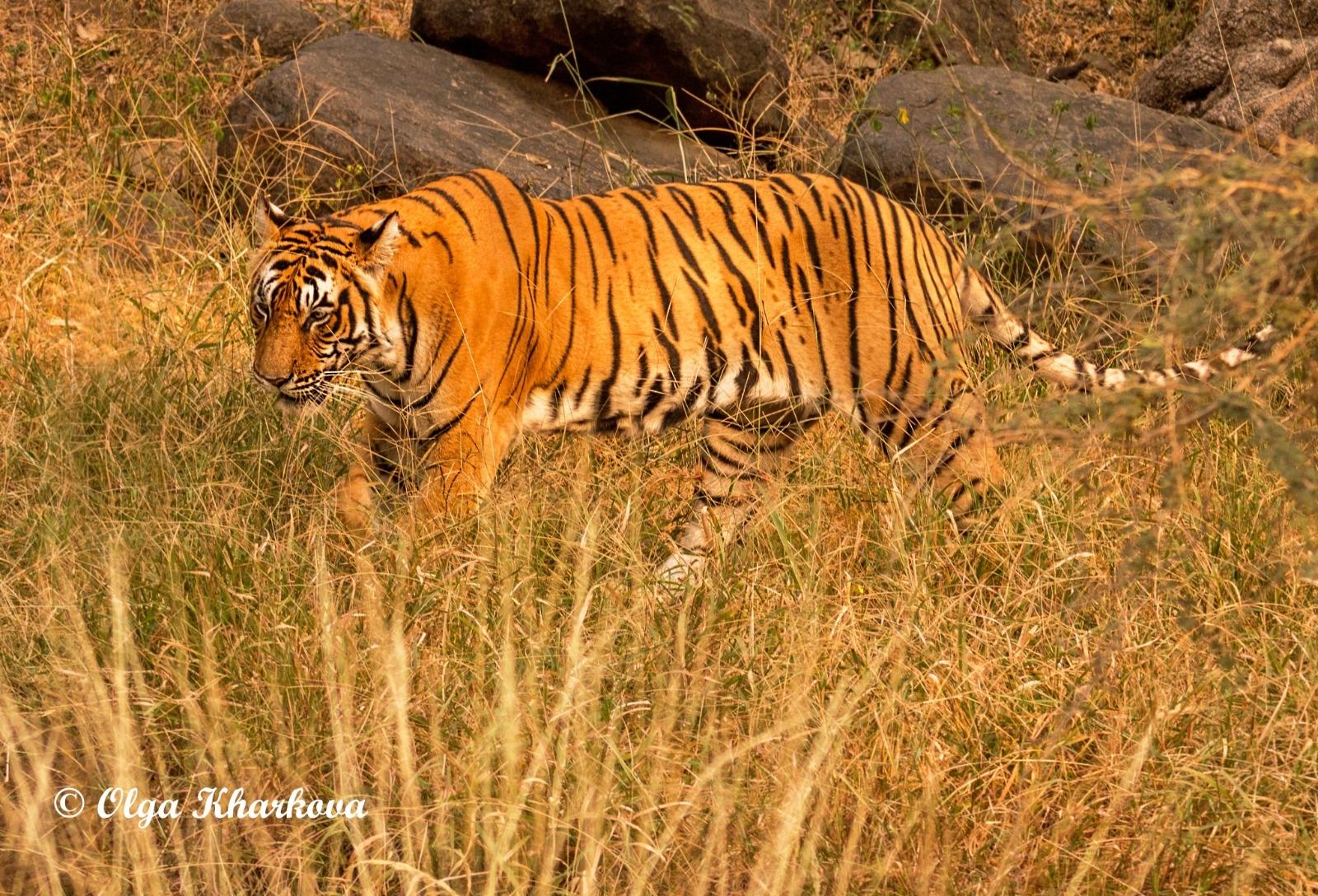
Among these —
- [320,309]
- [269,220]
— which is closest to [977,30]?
[269,220]

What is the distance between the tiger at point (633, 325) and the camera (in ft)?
13.9

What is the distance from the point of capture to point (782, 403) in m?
4.85

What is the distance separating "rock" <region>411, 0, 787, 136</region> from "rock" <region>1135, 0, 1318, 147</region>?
1.85 metres

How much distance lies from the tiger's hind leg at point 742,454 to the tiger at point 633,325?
0.01m

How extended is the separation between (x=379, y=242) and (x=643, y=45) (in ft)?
10.1

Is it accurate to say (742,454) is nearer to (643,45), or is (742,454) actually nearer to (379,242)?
(379,242)

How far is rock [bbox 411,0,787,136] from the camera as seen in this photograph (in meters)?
6.90

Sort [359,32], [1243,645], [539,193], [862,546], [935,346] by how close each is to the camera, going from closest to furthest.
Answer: [1243,645] → [862,546] → [935,346] → [539,193] → [359,32]

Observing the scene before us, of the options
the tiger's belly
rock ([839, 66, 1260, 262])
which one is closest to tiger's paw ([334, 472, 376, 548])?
the tiger's belly

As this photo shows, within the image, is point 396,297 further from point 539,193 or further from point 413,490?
point 539,193

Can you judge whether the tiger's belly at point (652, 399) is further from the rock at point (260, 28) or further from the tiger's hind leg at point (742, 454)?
the rock at point (260, 28)

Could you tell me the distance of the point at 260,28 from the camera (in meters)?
8.03

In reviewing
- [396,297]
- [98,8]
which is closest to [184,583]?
[396,297]

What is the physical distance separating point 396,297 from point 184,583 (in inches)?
42.8
